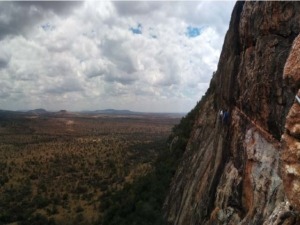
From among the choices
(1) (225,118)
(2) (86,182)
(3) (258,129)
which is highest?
(1) (225,118)

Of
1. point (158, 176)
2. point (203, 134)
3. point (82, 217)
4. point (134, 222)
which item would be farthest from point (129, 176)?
point (203, 134)

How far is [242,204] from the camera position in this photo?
43.9 ft

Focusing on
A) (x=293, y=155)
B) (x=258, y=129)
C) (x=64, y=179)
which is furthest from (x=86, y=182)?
(x=293, y=155)

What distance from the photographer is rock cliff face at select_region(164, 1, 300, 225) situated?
8.26 m

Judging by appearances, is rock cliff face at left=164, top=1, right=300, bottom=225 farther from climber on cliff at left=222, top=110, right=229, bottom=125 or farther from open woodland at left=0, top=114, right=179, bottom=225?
open woodland at left=0, top=114, right=179, bottom=225

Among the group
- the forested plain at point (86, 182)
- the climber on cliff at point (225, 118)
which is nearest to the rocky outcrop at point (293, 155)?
the climber on cliff at point (225, 118)

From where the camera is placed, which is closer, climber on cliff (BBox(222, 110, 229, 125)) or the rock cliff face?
the rock cliff face

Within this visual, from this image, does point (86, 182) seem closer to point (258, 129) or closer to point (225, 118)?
point (225, 118)

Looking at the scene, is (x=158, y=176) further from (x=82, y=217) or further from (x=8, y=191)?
A: (x=8, y=191)

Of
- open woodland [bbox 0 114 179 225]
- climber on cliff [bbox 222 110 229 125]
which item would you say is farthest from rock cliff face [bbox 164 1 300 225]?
open woodland [bbox 0 114 179 225]

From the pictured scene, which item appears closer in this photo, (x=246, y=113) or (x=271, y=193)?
(x=271, y=193)

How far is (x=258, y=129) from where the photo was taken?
1327 centimetres

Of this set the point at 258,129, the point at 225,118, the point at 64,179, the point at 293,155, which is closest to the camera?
the point at 293,155

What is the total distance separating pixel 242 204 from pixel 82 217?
3913cm
